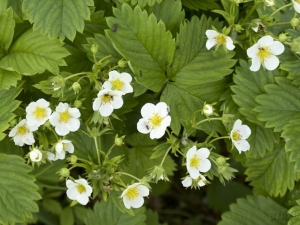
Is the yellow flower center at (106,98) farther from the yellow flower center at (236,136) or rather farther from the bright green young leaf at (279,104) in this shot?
the bright green young leaf at (279,104)

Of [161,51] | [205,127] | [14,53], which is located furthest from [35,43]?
[205,127]

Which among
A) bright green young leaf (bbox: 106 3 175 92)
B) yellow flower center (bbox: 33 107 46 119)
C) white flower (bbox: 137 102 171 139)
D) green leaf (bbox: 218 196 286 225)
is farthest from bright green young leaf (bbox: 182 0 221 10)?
green leaf (bbox: 218 196 286 225)

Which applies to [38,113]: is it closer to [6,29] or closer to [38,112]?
[38,112]

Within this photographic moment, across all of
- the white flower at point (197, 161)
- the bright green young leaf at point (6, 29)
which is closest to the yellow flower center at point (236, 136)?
the white flower at point (197, 161)

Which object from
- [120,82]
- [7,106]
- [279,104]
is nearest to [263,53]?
[279,104]

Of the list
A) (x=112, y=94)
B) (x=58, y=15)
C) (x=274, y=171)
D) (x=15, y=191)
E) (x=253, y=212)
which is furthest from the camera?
(x=253, y=212)

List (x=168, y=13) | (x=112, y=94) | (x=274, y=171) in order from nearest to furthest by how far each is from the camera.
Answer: (x=112, y=94), (x=168, y=13), (x=274, y=171)

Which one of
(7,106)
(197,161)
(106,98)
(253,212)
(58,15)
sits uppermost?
(58,15)
